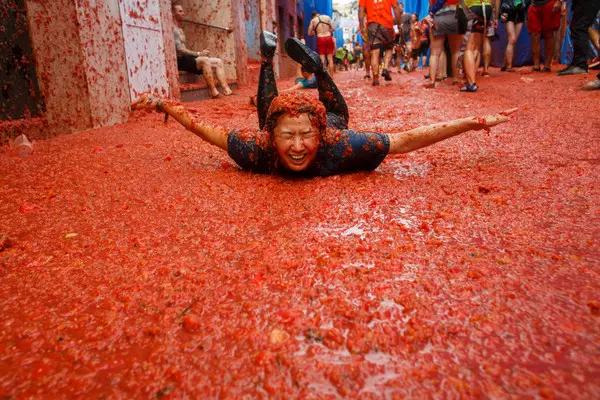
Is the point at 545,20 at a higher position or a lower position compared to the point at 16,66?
higher

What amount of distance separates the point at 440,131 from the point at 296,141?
2.68 ft

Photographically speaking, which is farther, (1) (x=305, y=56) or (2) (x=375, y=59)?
(2) (x=375, y=59)

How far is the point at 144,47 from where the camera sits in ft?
15.9

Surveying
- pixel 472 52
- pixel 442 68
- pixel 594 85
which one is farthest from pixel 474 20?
pixel 442 68

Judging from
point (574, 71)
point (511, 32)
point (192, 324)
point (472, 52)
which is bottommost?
point (192, 324)

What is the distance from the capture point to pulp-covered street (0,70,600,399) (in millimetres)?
882

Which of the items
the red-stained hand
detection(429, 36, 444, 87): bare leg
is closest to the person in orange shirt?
detection(429, 36, 444, 87): bare leg

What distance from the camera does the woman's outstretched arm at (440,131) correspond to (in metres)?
2.21

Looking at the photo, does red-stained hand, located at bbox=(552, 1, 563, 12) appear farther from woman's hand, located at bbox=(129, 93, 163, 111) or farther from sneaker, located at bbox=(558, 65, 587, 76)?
woman's hand, located at bbox=(129, 93, 163, 111)

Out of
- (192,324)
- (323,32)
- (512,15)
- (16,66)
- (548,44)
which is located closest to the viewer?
(192,324)

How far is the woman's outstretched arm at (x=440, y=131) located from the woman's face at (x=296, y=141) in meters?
0.48

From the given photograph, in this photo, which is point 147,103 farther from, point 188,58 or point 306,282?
point 188,58

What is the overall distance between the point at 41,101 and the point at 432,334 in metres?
4.12

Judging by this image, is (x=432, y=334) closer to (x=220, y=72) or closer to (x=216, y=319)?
(x=216, y=319)
